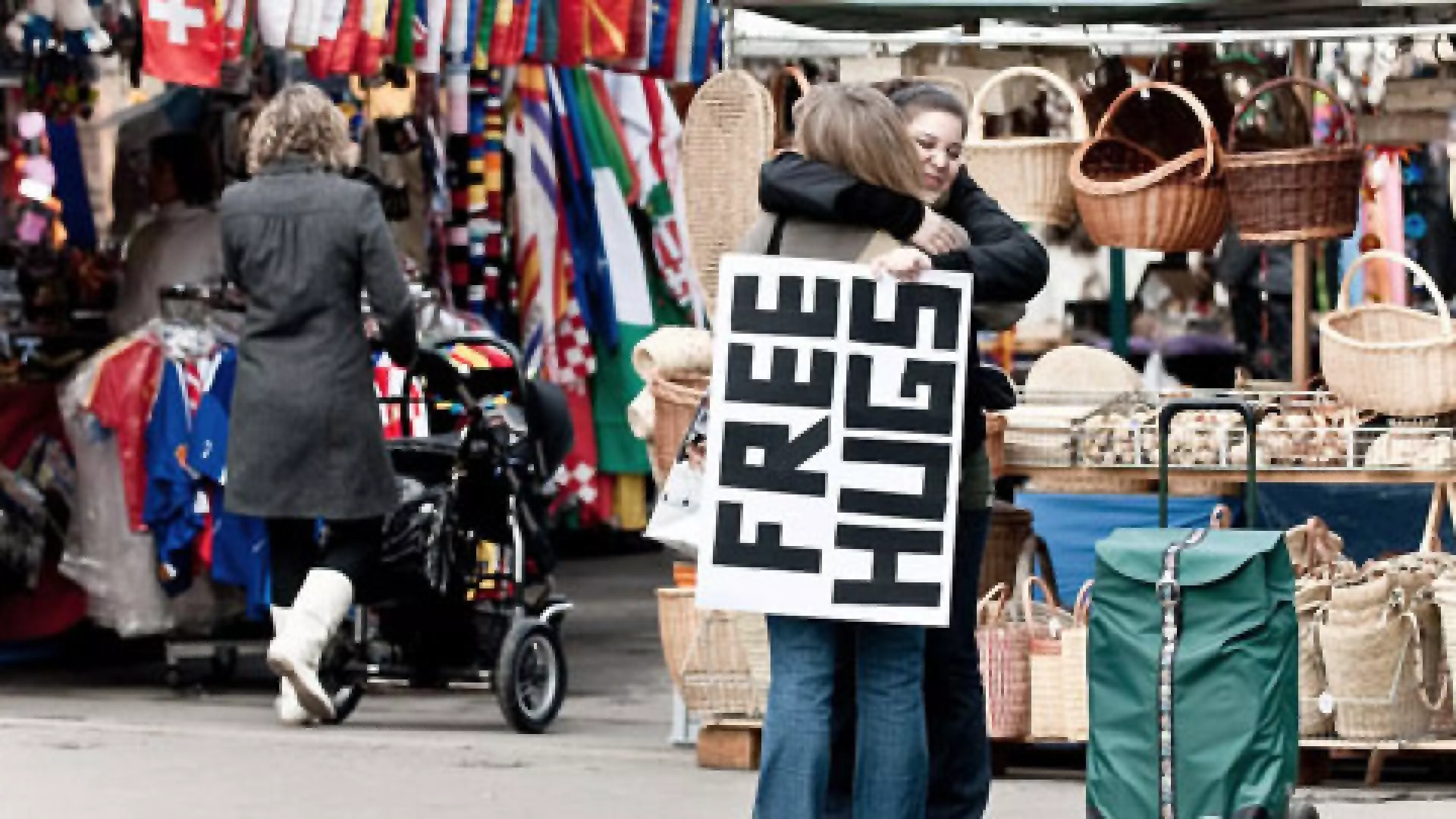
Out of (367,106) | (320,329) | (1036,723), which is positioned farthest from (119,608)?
(1036,723)

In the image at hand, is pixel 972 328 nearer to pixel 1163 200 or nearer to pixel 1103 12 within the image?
pixel 1163 200

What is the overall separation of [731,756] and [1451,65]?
10.9 feet

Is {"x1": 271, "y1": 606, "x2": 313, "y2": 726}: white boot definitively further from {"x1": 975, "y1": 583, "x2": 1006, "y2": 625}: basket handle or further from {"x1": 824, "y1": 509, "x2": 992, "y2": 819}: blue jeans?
{"x1": 824, "y1": 509, "x2": 992, "y2": 819}: blue jeans

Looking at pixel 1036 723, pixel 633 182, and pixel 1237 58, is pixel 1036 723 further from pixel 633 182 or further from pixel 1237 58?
pixel 633 182

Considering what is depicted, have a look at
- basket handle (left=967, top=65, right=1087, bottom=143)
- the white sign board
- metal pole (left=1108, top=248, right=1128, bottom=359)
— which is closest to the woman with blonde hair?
the white sign board

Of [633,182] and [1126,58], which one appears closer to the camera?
[1126,58]

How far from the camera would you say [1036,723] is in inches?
350

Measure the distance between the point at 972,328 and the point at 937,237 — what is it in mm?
218

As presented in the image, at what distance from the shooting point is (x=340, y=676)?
10.5 metres

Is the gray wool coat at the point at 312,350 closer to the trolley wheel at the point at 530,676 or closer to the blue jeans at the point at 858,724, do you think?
the trolley wheel at the point at 530,676

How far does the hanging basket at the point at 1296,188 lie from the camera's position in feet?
30.5

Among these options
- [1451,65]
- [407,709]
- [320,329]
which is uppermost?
[1451,65]

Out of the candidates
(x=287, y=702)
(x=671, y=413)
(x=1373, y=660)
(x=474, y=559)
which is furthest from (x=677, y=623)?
(x=1373, y=660)

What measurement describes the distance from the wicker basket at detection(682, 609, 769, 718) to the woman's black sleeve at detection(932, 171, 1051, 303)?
73.4 inches
